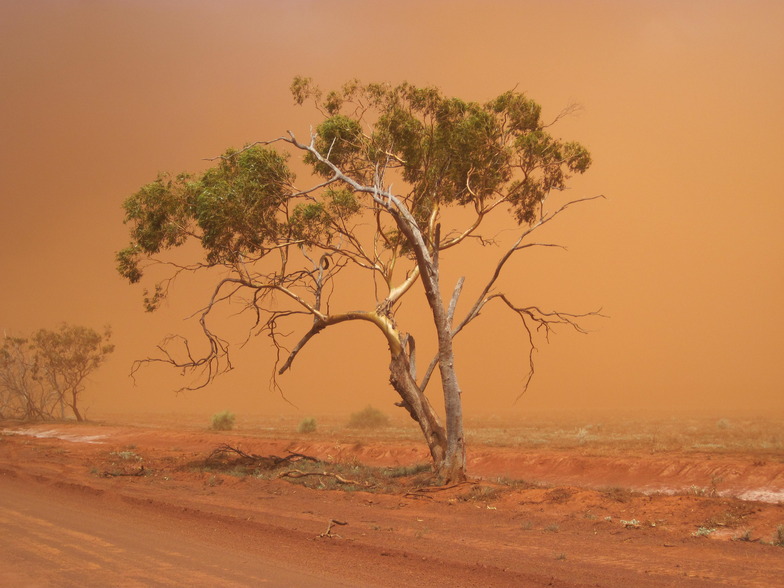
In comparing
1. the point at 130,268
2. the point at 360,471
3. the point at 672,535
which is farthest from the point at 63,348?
the point at 672,535

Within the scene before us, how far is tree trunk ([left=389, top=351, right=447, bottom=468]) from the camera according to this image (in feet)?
53.5

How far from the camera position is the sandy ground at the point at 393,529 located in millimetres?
7887

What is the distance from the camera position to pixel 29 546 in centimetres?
872

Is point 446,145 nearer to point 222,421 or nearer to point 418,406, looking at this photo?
point 418,406

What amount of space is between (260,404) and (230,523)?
11200cm

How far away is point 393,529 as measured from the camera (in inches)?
427

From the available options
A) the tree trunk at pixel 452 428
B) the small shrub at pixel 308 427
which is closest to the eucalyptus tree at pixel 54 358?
the small shrub at pixel 308 427

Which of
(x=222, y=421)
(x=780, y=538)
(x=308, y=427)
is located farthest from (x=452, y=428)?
(x=222, y=421)

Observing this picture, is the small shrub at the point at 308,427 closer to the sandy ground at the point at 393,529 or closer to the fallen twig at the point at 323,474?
the sandy ground at the point at 393,529

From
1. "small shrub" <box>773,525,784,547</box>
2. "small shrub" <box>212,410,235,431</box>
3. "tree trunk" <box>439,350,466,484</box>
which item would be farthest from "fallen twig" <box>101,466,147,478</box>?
"small shrub" <box>212,410,235,431</box>

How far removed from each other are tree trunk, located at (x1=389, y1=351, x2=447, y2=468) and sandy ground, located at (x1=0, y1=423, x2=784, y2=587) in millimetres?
995

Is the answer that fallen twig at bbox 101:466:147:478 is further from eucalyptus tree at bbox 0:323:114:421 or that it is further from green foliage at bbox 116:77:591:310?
eucalyptus tree at bbox 0:323:114:421

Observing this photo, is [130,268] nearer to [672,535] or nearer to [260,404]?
[672,535]

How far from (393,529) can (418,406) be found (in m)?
5.84
